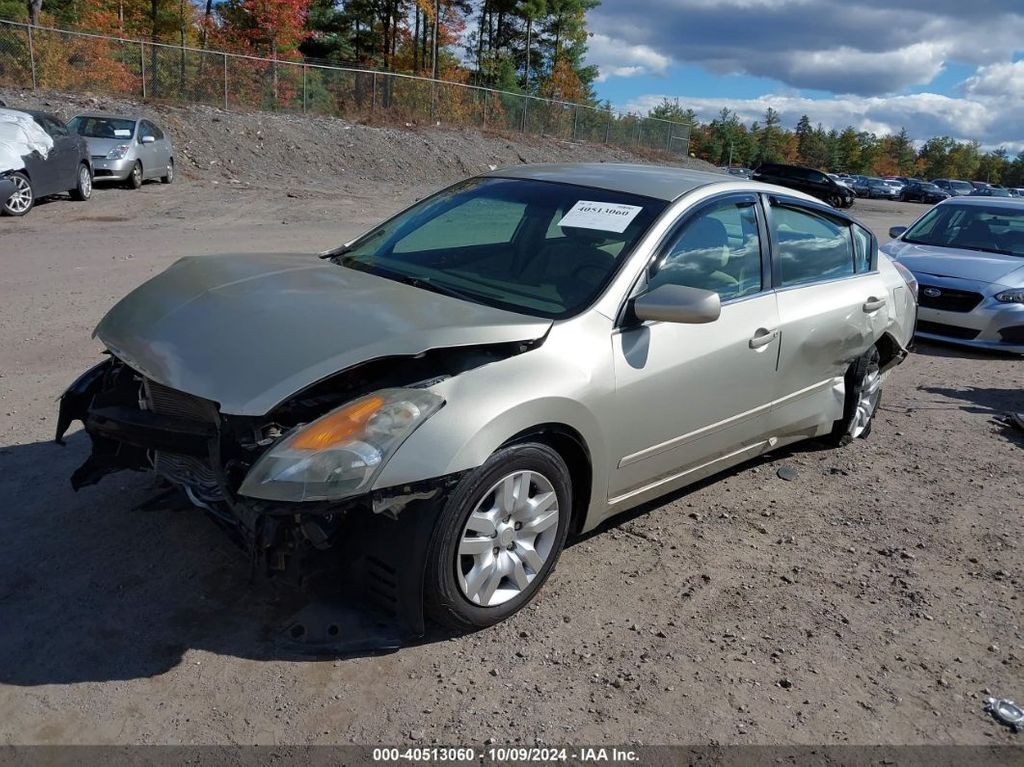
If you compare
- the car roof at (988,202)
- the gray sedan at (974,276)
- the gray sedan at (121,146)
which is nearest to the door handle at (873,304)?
the gray sedan at (974,276)

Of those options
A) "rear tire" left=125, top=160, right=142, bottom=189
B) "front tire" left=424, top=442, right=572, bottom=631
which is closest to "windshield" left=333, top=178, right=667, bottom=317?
"front tire" left=424, top=442, right=572, bottom=631

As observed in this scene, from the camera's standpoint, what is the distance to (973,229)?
10.1 m

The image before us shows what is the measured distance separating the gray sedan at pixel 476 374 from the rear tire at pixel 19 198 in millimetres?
11605

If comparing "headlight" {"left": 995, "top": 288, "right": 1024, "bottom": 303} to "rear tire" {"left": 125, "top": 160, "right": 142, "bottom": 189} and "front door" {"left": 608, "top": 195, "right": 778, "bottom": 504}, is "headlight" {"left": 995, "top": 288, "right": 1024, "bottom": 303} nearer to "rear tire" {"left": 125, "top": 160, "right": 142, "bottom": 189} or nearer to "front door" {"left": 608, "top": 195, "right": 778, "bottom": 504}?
"front door" {"left": 608, "top": 195, "right": 778, "bottom": 504}

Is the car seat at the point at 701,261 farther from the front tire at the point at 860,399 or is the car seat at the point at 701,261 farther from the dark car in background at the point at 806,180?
the dark car in background at the point at 806,180

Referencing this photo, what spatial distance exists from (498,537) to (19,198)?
45.0 ft

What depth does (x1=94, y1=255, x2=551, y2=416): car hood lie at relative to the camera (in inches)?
120

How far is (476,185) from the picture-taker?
4.86 m

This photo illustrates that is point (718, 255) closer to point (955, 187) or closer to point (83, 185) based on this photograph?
point (83, 185)

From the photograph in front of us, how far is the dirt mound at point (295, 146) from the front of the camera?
25047 mm

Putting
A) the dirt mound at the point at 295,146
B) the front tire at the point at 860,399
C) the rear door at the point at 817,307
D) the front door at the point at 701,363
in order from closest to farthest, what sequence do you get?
1. the front door at the point at 701,363
2. the rear door at the point at 817,307
3. the front tire at the point at 860,399
4. the dirt mound at the point at 295,146

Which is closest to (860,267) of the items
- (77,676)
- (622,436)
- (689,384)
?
(689,384)

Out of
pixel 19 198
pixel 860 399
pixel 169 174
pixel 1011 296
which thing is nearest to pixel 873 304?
pixel 860 399

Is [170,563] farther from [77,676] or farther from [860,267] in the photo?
[860,267]
